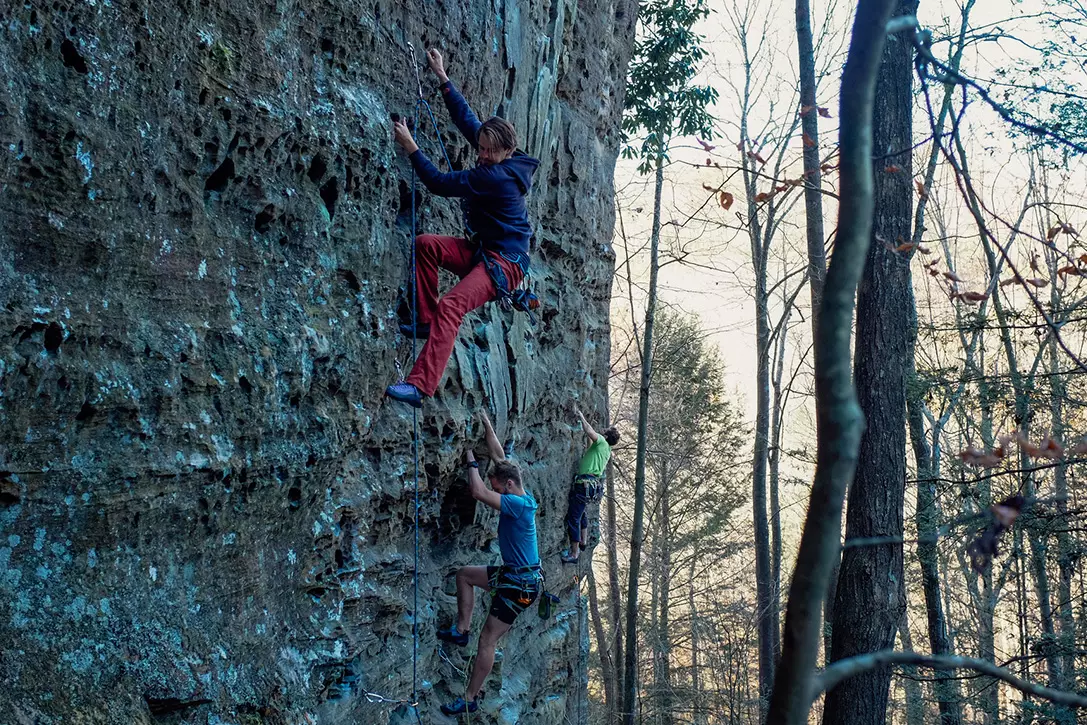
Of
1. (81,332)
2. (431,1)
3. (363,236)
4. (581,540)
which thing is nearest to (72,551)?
(81,332)

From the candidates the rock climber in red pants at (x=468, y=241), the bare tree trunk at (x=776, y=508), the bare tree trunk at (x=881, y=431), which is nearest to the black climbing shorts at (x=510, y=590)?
the rock climber in red pants at (x=468, y=241)

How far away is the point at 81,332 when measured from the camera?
4031mm

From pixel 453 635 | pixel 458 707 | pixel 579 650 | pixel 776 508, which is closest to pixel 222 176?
pixel 453 635

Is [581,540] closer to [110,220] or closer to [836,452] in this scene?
[110,220]

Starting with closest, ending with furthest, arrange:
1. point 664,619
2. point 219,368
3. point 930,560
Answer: point 219,368 → point 930,560 → point 664,619

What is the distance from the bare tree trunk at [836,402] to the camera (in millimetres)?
1676

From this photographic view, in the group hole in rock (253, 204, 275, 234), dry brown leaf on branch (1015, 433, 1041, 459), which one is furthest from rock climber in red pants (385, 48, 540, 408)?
dry brown leaf on branch (1015, 433, 1041, 459)

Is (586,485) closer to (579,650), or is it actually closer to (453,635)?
(579,650)

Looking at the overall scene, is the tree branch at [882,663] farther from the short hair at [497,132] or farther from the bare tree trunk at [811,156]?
the bare tree trunk at [811,156]

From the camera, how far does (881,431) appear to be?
6.57 m

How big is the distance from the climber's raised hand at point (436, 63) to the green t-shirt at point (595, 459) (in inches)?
Result: 197

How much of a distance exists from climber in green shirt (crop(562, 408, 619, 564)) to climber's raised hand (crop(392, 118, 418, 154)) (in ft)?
15.7

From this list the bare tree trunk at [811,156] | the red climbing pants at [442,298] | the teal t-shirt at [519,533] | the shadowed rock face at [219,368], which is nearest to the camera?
the shadowed rock face at [219,368]

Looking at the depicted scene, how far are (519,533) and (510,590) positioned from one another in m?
0.44
